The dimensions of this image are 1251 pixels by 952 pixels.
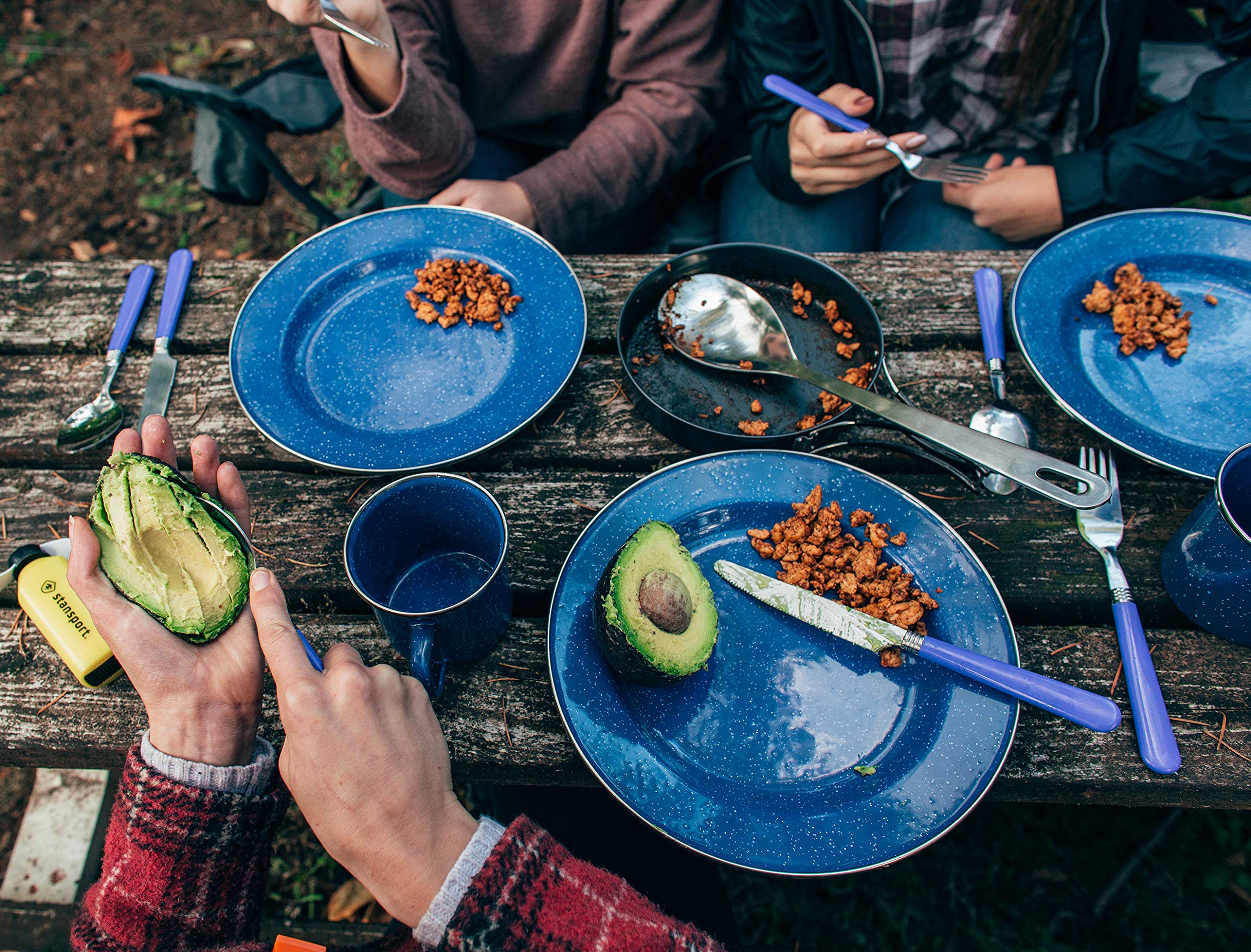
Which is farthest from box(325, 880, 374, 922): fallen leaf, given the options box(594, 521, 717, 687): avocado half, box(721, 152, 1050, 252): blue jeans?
box(721, 152, 1050, 252): blue jeans

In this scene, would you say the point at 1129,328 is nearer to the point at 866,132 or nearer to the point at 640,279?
the point at 866,132

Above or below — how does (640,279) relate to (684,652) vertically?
above

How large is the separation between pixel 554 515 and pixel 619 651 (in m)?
0.34

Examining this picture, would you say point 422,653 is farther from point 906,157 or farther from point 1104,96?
point 1104,96

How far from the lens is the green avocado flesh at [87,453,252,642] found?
0.99m

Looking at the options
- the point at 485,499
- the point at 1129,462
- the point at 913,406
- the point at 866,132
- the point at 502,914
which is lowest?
the point at 502,914

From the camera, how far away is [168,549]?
3.35ft

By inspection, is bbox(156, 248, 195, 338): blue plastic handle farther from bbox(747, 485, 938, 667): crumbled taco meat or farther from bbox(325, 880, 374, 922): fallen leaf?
bbox(325, 880, 374, 922): fallen leaf

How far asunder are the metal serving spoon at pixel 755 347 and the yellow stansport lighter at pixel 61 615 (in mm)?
1061

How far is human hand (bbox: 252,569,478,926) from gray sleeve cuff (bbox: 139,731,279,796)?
101 millimetres

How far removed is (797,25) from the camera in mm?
1768

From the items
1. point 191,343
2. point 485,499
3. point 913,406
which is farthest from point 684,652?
point 191,343

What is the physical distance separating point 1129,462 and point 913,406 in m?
0.40

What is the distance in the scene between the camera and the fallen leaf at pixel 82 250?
3.04 metres
